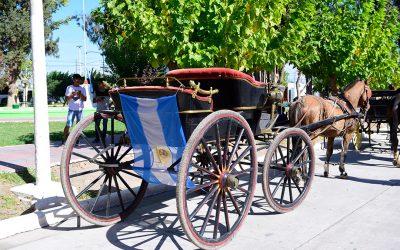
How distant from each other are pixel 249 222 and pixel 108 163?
1.92 m

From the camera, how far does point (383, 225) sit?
5391 millimetres

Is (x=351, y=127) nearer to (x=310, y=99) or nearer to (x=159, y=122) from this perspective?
(x=310, y=99)

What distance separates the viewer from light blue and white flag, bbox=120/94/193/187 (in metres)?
4.40

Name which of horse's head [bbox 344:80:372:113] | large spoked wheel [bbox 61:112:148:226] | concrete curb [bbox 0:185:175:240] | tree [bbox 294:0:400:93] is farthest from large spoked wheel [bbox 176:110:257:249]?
tree [bbox 294:0:400:93]

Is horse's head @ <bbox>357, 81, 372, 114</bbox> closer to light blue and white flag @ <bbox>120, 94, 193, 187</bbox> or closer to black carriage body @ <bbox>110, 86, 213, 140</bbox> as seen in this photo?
black carriage body @ <bbox>110, 86, 213, 140</bbox>

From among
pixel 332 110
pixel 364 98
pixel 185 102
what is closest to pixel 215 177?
pixel 185 102

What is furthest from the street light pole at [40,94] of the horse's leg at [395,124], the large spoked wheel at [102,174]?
the horse's leg at [395,124]

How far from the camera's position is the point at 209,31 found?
8180mm

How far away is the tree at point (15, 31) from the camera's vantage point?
123 feet

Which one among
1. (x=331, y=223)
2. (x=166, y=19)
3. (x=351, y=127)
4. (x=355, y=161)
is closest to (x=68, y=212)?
(x=331, y=223)

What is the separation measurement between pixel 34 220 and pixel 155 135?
6.58 ft

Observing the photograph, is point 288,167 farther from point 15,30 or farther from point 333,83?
point 15,30

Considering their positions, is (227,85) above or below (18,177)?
above

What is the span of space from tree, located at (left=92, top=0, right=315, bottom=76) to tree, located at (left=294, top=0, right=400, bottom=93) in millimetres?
3741
